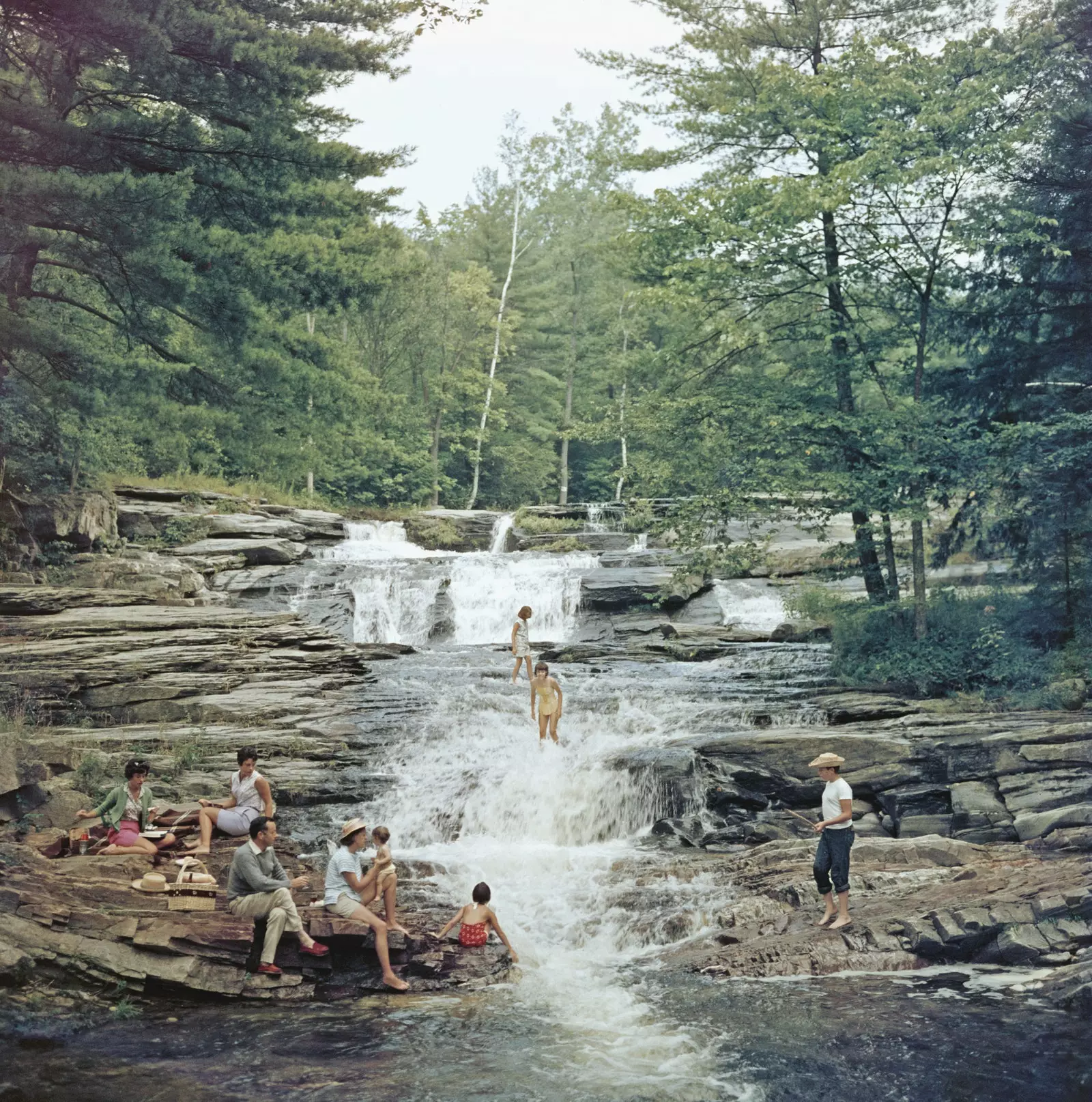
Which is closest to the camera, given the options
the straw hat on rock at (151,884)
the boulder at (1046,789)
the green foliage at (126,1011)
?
the green foliage at (126,1011)

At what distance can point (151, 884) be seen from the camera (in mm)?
7824

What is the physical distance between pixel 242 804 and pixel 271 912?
7.61ft

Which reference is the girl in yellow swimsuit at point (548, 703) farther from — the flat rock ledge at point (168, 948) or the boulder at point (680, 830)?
the flat rock ledge at point (168, 948)

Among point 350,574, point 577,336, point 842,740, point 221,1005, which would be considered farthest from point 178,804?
point 577,336

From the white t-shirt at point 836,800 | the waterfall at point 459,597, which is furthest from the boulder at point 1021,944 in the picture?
the waterfall at point 459,597

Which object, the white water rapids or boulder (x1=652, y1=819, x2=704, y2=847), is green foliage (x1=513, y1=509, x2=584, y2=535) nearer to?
the white water rapids

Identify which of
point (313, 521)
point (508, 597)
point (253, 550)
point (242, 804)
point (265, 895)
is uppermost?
point (313, 521)

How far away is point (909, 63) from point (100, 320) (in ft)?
47.4


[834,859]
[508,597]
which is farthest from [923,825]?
[508,597]

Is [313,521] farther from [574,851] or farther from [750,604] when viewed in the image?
[574,851]

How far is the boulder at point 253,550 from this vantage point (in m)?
20.6

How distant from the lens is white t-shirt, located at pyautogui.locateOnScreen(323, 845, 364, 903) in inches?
302

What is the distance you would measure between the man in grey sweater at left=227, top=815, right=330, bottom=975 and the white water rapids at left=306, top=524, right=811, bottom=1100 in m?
1.61

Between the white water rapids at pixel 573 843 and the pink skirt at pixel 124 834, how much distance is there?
2.57m
